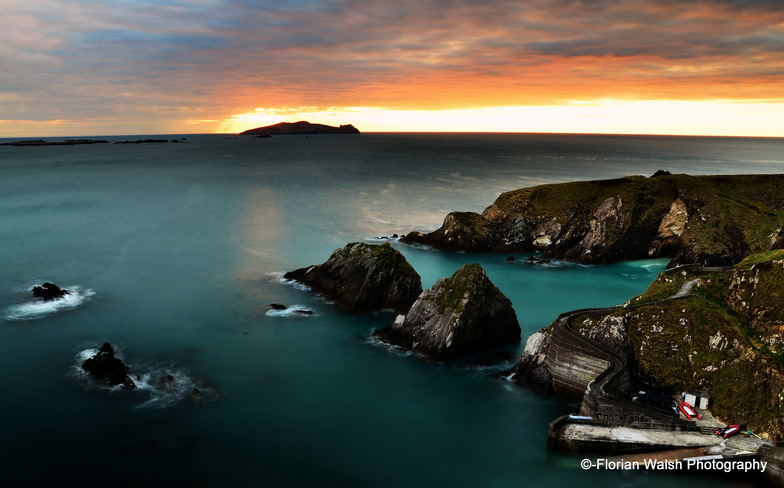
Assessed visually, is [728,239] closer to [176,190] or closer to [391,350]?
[391,350]

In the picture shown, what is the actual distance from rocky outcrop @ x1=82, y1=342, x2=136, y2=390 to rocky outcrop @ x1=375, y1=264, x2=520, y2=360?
23344 mm

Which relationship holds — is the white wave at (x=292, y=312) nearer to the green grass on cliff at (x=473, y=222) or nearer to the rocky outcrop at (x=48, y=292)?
the rocky outcrop at (x=48, y=292)

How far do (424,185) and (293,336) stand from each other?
11942 centimetres

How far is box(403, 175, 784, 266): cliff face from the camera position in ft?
265

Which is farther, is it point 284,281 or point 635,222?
point 635,222

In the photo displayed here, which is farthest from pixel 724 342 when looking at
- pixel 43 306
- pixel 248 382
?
pixel 43 306

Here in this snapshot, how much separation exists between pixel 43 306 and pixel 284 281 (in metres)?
28.2

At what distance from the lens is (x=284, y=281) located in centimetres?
7075

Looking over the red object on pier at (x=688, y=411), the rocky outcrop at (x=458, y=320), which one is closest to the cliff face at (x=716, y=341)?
the red object on pier at (x=688, y=411)

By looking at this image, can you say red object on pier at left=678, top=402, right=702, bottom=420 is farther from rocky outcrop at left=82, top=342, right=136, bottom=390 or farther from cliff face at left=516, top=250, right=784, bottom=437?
rocky outcrop at left=82, top=342, right=136, bottom=390

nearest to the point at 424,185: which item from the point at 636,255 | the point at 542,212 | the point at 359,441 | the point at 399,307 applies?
the point at 542,212

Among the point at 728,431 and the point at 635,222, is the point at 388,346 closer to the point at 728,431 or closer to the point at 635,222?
the point at 728,431

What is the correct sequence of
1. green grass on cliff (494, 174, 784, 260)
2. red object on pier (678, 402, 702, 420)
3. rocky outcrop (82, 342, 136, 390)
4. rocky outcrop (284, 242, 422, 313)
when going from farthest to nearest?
1. green grass on cliff (494, 174, 784, 260)
2. rocky outcrop (284, 242, 422, 313)
3. rocky outcrop (82, 342, 136, 390)
4. red object on pier (678, 402, 702, 420)

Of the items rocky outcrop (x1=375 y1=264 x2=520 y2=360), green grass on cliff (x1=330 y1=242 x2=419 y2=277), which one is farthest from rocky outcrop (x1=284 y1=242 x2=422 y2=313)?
rocky outcrop (x1=375 y1=264 x2=520 y2=360)
